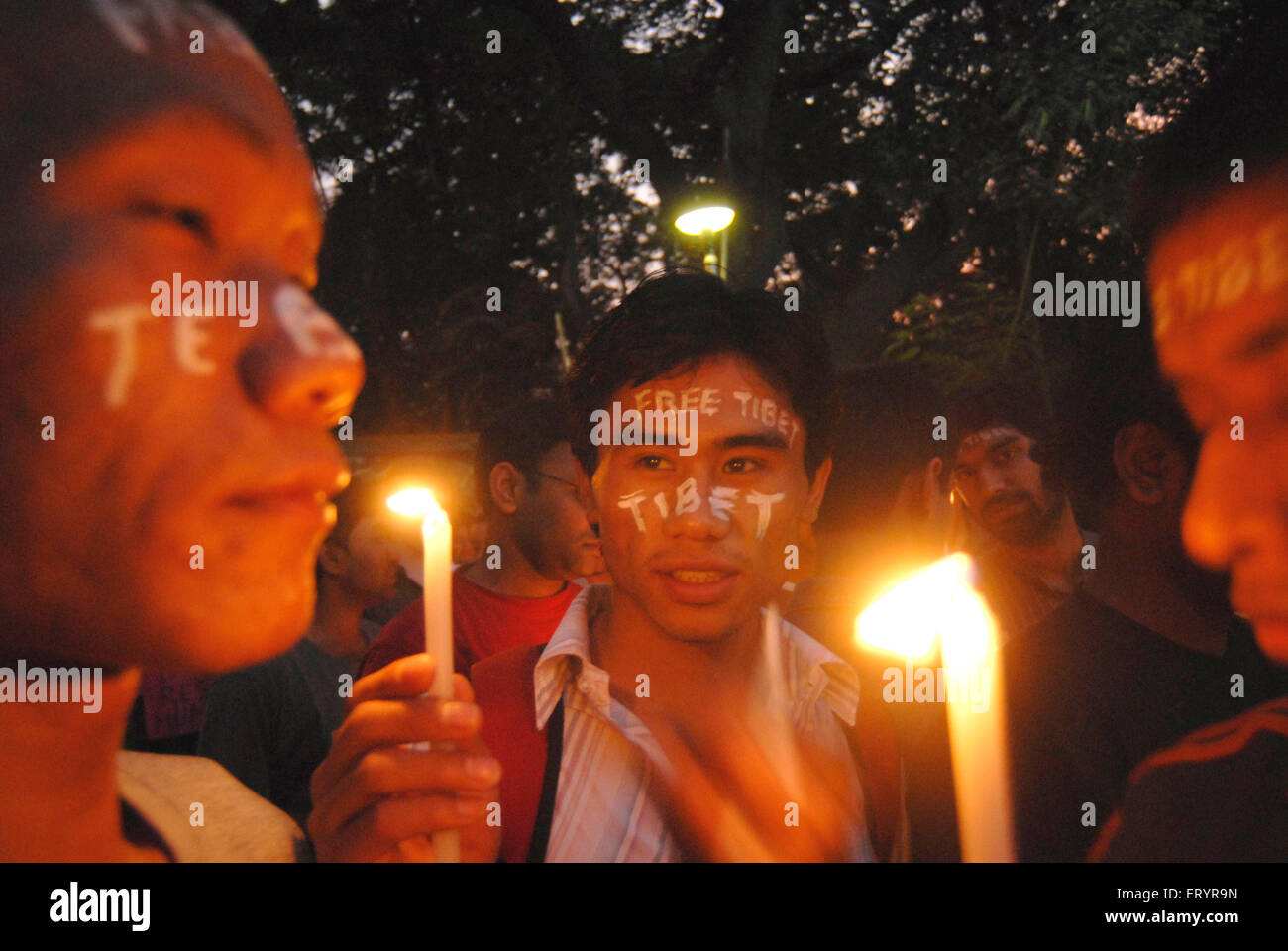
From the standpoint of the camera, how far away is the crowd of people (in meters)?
0.68

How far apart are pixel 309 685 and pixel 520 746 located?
1.35 meters

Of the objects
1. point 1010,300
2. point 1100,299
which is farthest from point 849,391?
point 1010,300

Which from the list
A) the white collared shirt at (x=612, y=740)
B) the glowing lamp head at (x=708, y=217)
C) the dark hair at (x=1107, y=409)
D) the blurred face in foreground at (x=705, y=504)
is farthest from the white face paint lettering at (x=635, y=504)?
the glowing lamp head at (x=708, y=217)

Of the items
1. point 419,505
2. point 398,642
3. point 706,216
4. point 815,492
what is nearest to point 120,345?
point 419,505

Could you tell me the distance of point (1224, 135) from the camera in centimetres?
119

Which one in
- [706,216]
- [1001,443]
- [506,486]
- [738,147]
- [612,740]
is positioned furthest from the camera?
[738,147]

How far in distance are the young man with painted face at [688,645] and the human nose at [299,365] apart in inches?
32.4

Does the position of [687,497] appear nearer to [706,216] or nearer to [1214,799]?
[1214,799]

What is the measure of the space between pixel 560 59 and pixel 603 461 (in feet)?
18.9

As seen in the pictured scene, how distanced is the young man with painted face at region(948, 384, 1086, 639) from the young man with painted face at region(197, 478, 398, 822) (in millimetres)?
2059

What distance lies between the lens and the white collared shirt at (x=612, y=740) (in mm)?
1396

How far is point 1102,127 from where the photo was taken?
18.6 feet

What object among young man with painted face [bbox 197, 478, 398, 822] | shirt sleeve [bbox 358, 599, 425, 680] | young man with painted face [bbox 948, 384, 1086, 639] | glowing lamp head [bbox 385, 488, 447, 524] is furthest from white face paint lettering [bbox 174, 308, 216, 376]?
young man with painted face [bbox 948, 384, 1086, 639]
